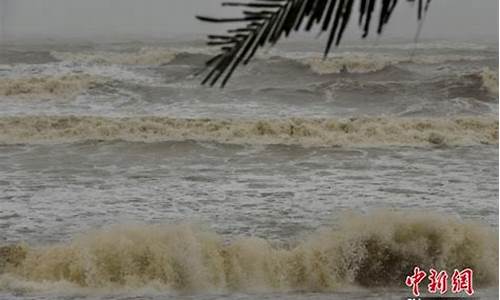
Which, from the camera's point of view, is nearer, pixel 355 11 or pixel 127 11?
pixel 355 11

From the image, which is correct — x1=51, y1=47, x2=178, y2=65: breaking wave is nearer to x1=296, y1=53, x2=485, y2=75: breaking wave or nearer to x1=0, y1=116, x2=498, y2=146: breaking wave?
x1=296, y1=53, x2=485, y2=75: breaking wave

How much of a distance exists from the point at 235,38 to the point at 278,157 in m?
11.1

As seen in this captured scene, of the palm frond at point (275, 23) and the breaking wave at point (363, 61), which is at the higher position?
the palm frond at point (275, 23)

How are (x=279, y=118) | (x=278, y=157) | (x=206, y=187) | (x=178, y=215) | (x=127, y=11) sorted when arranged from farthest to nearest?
(x=127, y=11) < (x=279, y=118) < (x=278, y=157) < (x=206, y=187) < (x=178, y=215)

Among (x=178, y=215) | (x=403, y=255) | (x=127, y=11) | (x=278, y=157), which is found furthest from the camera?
(x=127, y=11)

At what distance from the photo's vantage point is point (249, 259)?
6223 millimetres

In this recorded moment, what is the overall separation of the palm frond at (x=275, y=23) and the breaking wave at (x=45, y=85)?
1831 centimetres

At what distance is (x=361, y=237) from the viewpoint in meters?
6.63

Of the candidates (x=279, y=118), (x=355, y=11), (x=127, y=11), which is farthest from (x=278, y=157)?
(x=127, y=11)

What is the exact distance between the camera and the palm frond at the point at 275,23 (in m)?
0.56

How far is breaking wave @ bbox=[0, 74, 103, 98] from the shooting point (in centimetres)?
1825

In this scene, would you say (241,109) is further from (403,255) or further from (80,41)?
(80,41)

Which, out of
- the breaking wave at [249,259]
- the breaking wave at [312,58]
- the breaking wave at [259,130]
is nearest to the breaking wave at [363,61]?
the breaking wave at [312,58]

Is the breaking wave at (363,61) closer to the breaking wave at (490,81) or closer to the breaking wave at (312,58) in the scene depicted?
the breaking wave at (312,58)
